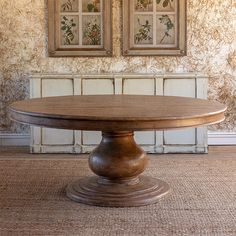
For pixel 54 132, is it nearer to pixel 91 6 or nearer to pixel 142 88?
pixel 142 88

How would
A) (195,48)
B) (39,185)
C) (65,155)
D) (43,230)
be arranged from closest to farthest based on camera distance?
(43,230) → (39,185) → (65,155) → (195,48)

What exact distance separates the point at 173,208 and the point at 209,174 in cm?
91

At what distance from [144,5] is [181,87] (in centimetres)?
85

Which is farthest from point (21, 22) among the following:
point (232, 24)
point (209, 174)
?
point (209, 174)

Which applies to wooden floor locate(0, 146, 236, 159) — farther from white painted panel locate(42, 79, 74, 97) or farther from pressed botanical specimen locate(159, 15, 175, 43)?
pressed botanical specimen locate(159, 15, 175, 43)

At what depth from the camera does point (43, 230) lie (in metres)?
2.68

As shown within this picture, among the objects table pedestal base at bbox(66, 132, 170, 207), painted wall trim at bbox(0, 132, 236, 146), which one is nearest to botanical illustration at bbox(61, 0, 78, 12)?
painted wall trim at bbox(0, 132, 236, 146)

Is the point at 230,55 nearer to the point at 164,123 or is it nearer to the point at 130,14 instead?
the point at 130,14

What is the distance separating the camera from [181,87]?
4680 millimetres

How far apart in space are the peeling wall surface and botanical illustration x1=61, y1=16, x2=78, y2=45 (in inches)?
6.9

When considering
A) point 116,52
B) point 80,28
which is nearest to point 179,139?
point 116,52

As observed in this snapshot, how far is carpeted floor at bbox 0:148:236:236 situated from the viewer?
8.84ft

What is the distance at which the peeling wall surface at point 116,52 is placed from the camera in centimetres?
485

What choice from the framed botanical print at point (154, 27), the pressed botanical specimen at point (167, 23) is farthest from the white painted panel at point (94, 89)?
the pressed botanical specimen at point (167, 23)
